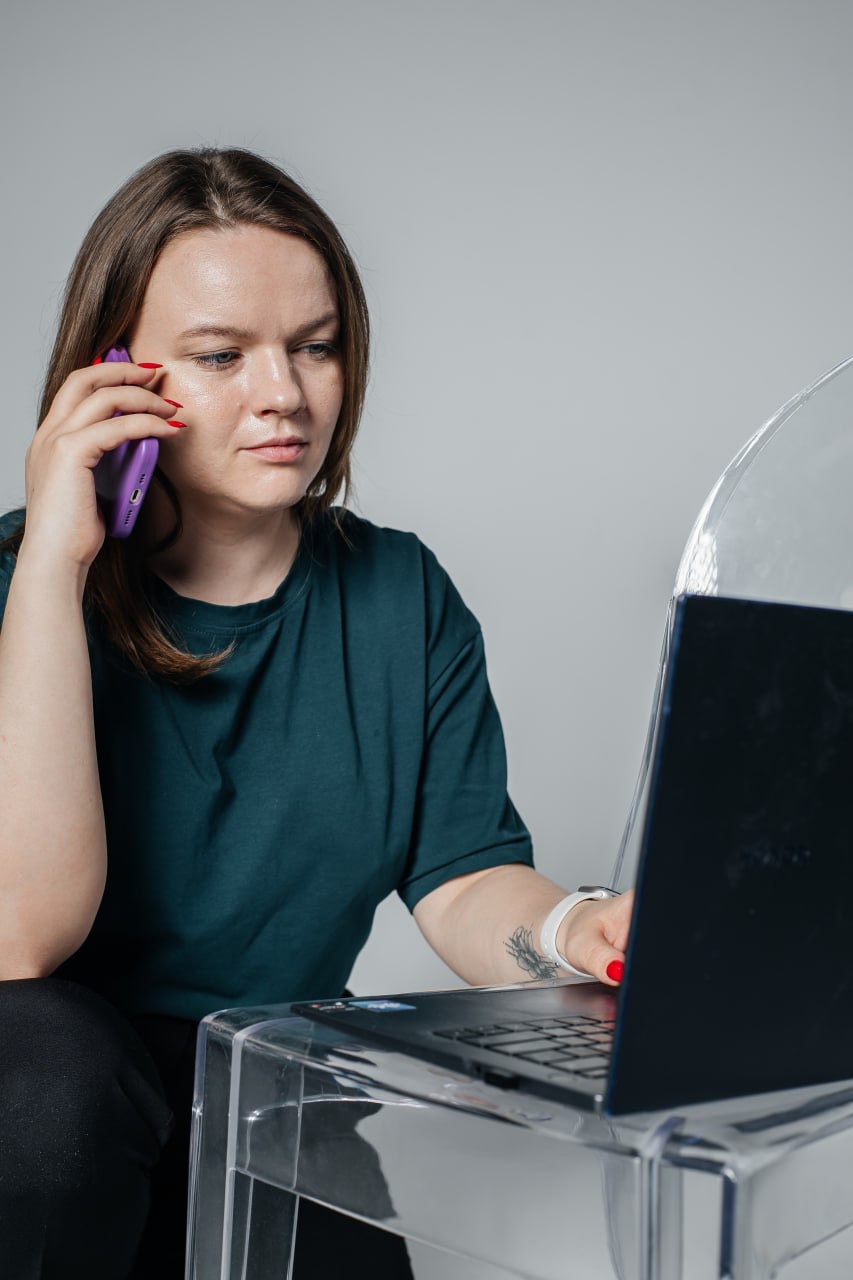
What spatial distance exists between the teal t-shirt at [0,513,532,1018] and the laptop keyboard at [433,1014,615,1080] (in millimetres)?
509

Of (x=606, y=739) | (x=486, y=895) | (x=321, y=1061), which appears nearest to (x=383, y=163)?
(x=606, y=739)

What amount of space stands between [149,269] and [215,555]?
27cm

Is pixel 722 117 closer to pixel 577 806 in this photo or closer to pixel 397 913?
pixel 577 806

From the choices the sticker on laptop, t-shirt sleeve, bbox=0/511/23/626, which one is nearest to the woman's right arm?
t-shirt sleeve, bbox=0/511/23/626

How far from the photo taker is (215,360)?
1176 mm

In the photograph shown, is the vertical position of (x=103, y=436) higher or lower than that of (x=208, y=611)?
higher

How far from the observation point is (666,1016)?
1.92 feet

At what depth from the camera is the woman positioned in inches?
41.6

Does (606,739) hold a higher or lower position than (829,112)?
lower

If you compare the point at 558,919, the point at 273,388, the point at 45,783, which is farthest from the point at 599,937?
the point at 273,388

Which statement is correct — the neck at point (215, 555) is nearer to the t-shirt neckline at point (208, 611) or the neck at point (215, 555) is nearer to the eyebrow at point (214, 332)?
the t-shirt neckline at point (208, 611)

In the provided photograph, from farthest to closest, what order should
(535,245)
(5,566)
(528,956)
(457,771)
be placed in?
1. (535,245)
2. (457,771)
3. (5,566)
4. (528,956)

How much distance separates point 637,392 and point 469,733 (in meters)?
0.98

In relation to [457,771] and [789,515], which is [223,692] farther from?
[789,515]
